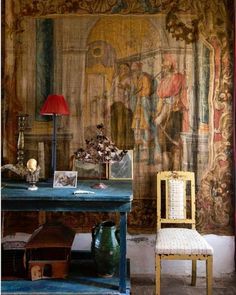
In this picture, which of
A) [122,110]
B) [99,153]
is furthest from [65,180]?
[122,110]

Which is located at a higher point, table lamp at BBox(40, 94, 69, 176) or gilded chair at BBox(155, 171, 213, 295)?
table lamp at BBox(40, 94, 69, 176)

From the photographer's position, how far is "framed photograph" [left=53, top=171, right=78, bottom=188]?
315 centimetres

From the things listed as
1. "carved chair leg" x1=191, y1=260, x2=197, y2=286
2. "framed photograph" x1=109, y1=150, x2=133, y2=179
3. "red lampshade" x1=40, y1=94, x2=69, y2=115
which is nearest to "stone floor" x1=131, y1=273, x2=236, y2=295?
"carved chair leg" x1=191, y1=260, x2=197, y2=286

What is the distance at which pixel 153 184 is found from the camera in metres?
3.71

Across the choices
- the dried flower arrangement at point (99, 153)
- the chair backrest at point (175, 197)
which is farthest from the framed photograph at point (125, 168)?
the dried flower arrangement at point (99, 153)

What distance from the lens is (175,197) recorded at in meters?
3.49

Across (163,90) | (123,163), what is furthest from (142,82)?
(123,163)

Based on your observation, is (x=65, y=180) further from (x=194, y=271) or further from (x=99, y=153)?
(x=194, y=271)

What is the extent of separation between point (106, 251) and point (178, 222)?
0.82 m

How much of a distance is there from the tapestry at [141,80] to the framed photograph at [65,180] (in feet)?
1.76

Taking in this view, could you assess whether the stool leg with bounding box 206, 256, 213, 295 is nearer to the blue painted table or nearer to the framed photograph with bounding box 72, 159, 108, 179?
the blue painted table

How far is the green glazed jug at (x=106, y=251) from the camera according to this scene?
3.00m

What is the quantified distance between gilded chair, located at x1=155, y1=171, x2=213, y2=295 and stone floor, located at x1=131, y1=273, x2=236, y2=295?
11 centimetres

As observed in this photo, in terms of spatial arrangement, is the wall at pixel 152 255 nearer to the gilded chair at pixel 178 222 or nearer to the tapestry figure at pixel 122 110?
the gilded chair at pixel 178 222
